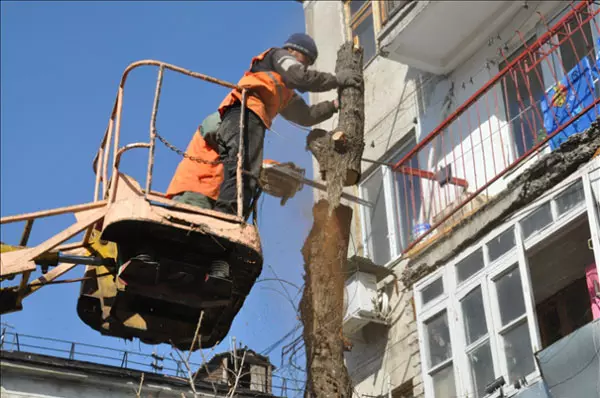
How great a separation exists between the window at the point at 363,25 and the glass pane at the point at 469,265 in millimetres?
6204

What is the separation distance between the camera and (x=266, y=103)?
1238 cm

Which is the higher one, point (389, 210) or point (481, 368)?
point (389, 210)

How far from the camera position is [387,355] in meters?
15.3

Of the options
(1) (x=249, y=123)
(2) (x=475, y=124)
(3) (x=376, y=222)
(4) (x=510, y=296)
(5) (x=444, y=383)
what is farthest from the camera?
(3) (x=376, y=222)

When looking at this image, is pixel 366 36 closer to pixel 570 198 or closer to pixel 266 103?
pixel 266 103

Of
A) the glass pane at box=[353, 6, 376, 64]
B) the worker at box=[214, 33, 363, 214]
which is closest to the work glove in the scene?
the worker at box=[214, 33, 363, 214]

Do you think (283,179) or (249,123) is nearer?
(249,123)

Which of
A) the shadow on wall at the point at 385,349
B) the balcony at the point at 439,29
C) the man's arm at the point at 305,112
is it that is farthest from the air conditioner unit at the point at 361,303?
the balcony at the point at 439,29

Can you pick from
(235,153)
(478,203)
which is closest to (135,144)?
(235,153)

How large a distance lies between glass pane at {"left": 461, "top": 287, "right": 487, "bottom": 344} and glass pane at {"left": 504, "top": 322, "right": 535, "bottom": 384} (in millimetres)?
467

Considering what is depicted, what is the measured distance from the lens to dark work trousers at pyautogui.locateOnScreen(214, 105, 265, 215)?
11.4m

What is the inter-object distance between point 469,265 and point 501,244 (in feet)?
1.93

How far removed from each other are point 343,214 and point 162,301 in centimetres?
223

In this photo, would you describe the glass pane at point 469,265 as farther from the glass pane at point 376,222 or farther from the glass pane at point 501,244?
the glass pane at point 376,222
